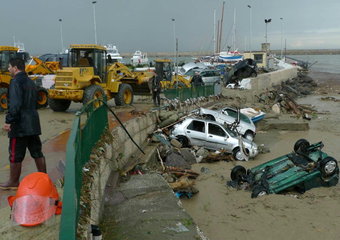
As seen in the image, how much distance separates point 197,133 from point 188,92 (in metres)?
7.13

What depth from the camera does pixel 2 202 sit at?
5543 mm

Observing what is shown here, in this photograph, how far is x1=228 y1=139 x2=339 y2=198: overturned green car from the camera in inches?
388

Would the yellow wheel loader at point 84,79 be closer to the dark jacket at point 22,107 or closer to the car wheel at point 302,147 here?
the car wheel at point 302,147

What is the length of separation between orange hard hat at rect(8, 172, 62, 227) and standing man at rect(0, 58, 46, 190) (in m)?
Result: 1.79

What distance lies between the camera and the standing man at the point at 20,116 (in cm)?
559

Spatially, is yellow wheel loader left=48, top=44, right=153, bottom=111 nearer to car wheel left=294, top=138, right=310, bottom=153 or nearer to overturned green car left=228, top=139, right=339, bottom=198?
overturned green car left=228, top=139, right=339, bottom=198

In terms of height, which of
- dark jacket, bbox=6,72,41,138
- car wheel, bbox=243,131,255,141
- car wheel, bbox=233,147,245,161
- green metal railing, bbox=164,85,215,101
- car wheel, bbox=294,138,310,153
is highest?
dark jacket, bbox=6,72,41,138

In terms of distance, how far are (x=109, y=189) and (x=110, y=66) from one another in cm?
1077

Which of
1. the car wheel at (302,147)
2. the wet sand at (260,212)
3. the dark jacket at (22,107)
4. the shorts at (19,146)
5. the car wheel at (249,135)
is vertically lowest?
the wet sand at (260,212)

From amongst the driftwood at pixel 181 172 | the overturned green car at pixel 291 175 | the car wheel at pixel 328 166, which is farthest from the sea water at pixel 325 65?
the car wheel at pixel 328 166

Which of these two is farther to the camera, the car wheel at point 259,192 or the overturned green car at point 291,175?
the overturned green car at point 291,175

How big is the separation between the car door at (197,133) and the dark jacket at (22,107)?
932 centimetres

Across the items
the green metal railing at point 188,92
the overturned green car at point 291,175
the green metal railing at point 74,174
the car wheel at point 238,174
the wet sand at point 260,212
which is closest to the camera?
the green metal railing at point 74,174

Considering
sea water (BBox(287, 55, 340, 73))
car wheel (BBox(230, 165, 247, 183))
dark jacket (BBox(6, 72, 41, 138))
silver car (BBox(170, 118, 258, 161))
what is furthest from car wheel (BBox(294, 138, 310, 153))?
sea water (BBox(287, 55, 340, 73))
